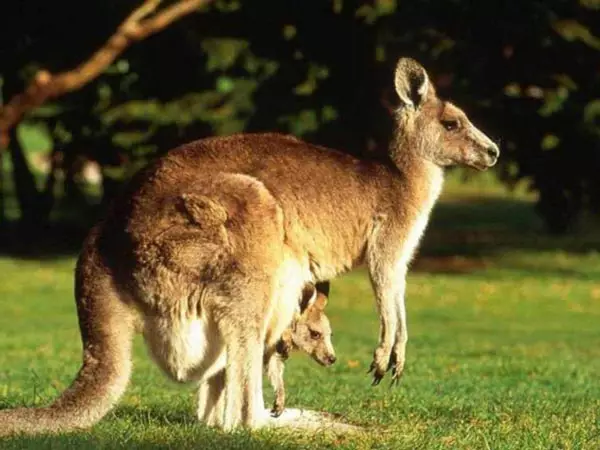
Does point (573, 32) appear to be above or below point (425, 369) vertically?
below

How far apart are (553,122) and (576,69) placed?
2.96ft

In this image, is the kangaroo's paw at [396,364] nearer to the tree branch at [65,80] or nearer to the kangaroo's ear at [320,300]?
the kangaroo's ear at [320,300]

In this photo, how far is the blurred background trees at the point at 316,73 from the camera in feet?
80.5

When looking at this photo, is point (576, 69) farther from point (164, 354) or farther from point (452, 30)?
point (164, 354)

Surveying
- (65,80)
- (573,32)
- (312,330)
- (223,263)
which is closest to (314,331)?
(312,330)

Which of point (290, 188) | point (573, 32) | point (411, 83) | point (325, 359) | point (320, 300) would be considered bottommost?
point (573, 32)

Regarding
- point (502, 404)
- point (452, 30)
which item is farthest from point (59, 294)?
point (502, 404)

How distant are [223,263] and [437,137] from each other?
71.0 inches

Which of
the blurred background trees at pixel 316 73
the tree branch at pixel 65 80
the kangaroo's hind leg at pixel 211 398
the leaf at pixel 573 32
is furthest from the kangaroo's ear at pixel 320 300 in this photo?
the leaf at pixel 573 32

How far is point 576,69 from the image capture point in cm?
2542

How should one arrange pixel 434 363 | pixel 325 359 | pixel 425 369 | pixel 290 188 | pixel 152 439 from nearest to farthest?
pixel 152 439, pixel 290 188, pixel 325 359, pixel 425 369, pixel 434 363

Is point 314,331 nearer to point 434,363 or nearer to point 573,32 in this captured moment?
point 434,363

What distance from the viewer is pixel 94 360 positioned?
817 centimetres

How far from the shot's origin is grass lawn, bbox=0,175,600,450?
8344 mm
